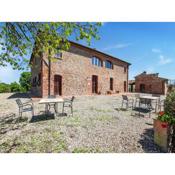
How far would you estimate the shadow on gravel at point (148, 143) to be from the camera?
2986mm

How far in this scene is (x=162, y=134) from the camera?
123 inches

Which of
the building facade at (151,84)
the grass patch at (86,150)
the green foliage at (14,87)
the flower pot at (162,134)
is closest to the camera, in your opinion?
the grass patch at (86,150)

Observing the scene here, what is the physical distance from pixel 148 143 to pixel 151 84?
25336 millimetres

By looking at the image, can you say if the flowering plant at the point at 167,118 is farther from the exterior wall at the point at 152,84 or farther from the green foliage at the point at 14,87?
the green foliage at the point at 14,87

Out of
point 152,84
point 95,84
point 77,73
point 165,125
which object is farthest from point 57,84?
point 152,84

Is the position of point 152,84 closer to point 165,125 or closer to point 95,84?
point 95,84

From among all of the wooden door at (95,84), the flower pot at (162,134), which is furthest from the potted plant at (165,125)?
the wooden door at (95,84)

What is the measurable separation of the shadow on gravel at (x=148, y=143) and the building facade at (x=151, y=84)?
76.7ft

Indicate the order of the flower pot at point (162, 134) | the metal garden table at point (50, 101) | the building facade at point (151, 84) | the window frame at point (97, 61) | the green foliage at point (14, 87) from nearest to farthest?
the flower pot at point (162, 134) → the metal garden table at point (50, 101) → the window frame at point (97, 61) → the building facade at point (151, 84) → the green foliage at point (14, 87)

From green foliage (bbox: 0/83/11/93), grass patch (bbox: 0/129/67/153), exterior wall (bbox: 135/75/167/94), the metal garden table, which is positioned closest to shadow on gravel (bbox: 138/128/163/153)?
grass patch (bbox: 0/129/67/153)
